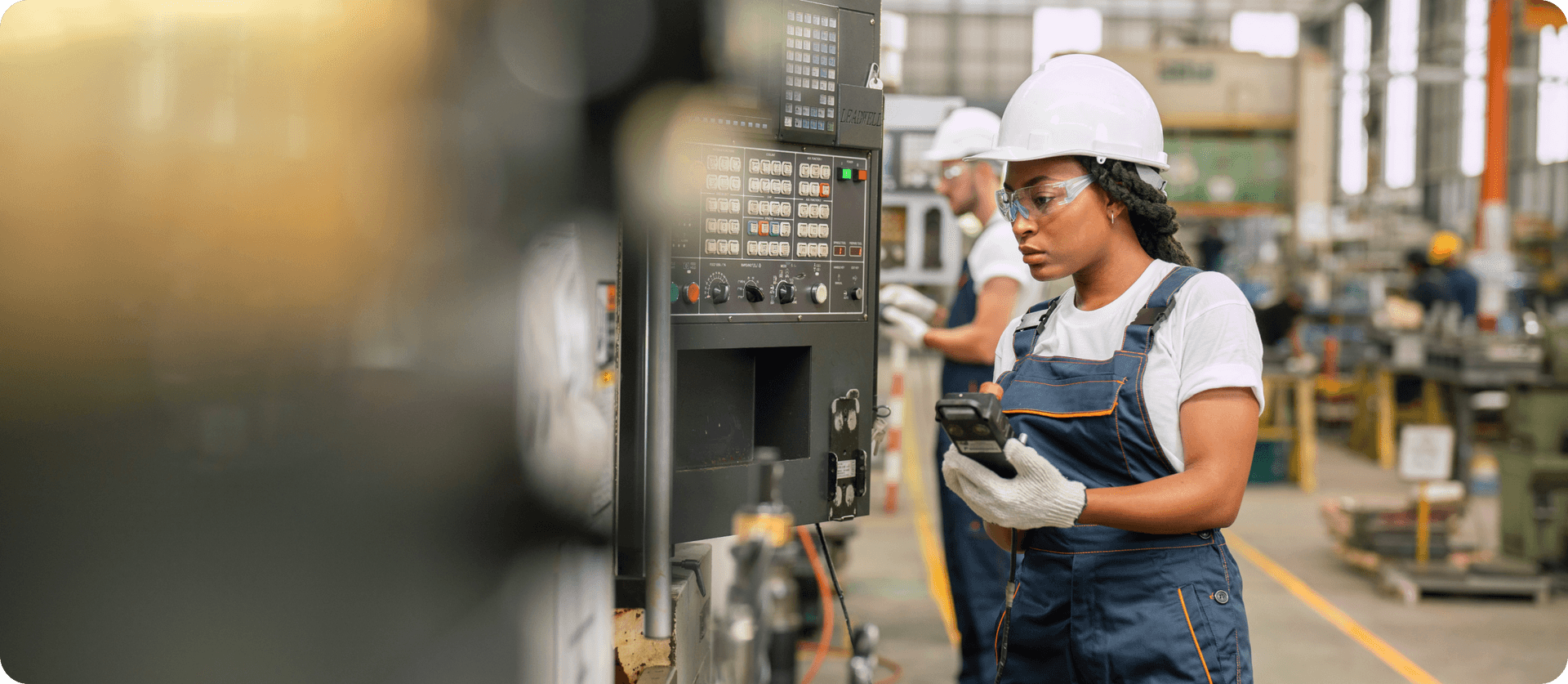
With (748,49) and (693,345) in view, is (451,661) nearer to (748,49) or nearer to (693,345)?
(693,345)

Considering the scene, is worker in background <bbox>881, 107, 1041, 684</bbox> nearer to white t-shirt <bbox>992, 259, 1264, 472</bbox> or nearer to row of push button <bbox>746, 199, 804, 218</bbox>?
row of push button <bbox>746, 199, 804, 218</bbox>

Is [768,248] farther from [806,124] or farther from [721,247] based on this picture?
[806,124]

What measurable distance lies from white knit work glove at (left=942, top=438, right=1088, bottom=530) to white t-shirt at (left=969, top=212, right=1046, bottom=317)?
1.47m

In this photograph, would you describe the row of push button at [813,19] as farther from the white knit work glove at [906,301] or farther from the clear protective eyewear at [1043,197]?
the white knit work glove at [906,301]

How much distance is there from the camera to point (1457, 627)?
149 inches

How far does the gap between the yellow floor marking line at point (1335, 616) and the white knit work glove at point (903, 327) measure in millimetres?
1949

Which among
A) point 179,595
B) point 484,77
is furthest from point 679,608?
point 484,77

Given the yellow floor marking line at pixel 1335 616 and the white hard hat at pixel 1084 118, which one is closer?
the white hard hat at pixel 1084 118

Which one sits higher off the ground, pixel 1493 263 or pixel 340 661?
pixel 1493 263

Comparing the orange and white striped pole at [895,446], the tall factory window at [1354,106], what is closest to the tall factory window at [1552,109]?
the tall factory window at [1354,106]

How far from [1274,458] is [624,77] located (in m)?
5.95

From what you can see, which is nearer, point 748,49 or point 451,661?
point 748,49

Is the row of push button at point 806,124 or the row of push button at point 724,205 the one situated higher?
the row of push button at point 806,124

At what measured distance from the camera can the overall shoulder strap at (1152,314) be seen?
1.24m
